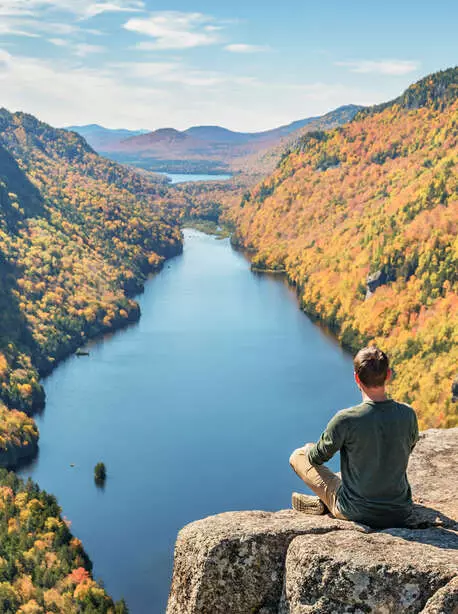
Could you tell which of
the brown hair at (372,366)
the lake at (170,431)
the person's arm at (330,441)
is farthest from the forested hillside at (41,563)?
the brown hair at (372,366)

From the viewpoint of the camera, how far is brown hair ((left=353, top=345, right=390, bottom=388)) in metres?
10.8

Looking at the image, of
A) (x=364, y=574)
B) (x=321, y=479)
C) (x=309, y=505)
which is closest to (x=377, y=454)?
Result: (x=321, y=479)

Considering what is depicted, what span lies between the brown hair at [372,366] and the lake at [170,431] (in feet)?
260

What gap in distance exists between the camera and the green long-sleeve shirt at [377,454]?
36.6 feet

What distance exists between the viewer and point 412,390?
150 m

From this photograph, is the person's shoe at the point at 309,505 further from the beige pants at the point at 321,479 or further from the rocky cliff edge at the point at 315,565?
the rocky cliff edge at the point at 315,565

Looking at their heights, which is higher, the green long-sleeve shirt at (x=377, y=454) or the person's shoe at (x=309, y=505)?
the green long-sleeve shirt at (x=377, y=454)

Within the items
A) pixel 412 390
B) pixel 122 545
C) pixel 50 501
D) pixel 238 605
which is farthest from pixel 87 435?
pixel 238 605

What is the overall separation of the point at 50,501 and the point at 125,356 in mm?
80120

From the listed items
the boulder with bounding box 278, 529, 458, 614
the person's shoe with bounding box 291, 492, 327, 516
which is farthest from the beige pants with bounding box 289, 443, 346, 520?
the boulder with bounding box 278, 529, 458, 614

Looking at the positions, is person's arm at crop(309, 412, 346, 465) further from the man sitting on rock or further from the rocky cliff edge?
Answer: the rocky cliff edge

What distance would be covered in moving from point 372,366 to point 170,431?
405ft

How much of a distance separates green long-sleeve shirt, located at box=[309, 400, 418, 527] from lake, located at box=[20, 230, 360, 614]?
78.0 meters

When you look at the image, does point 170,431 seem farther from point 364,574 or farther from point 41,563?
point 364,574
